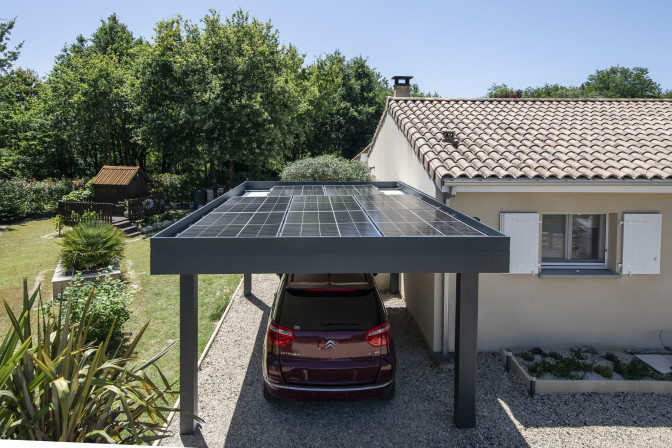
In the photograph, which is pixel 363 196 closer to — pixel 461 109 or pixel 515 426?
pixel 461 109

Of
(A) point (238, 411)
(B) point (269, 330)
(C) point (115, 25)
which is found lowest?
(A) point (238, 411)

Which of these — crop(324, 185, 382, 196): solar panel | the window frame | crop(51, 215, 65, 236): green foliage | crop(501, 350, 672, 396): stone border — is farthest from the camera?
crop(51, 215, 65, 236): green foliage

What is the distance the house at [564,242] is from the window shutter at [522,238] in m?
0.02

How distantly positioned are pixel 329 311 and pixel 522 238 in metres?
3.90

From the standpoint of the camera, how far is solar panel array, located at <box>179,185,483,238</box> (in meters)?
4.61

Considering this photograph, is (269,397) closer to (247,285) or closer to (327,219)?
(327,219)

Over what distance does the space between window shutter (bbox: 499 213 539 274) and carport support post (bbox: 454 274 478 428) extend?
8.11 ft

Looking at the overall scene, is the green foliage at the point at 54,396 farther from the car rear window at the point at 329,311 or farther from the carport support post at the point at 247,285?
→ the carport support post at the point at 247,285

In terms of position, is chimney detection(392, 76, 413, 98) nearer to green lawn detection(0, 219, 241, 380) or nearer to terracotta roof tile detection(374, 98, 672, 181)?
terracotta roof tile detection(374, 98, 672, 181)

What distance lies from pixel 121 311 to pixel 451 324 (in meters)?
6.32

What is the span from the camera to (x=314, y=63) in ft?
137

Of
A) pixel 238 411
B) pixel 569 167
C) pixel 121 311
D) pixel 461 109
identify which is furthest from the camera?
pixel 461 109

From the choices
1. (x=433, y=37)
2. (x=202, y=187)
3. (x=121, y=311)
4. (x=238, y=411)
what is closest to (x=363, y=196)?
(x=238, y=411)

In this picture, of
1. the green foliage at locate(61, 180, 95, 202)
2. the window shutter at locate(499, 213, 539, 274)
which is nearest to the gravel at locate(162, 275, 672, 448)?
the window shutter at locate(499, 213, 539, 274)
